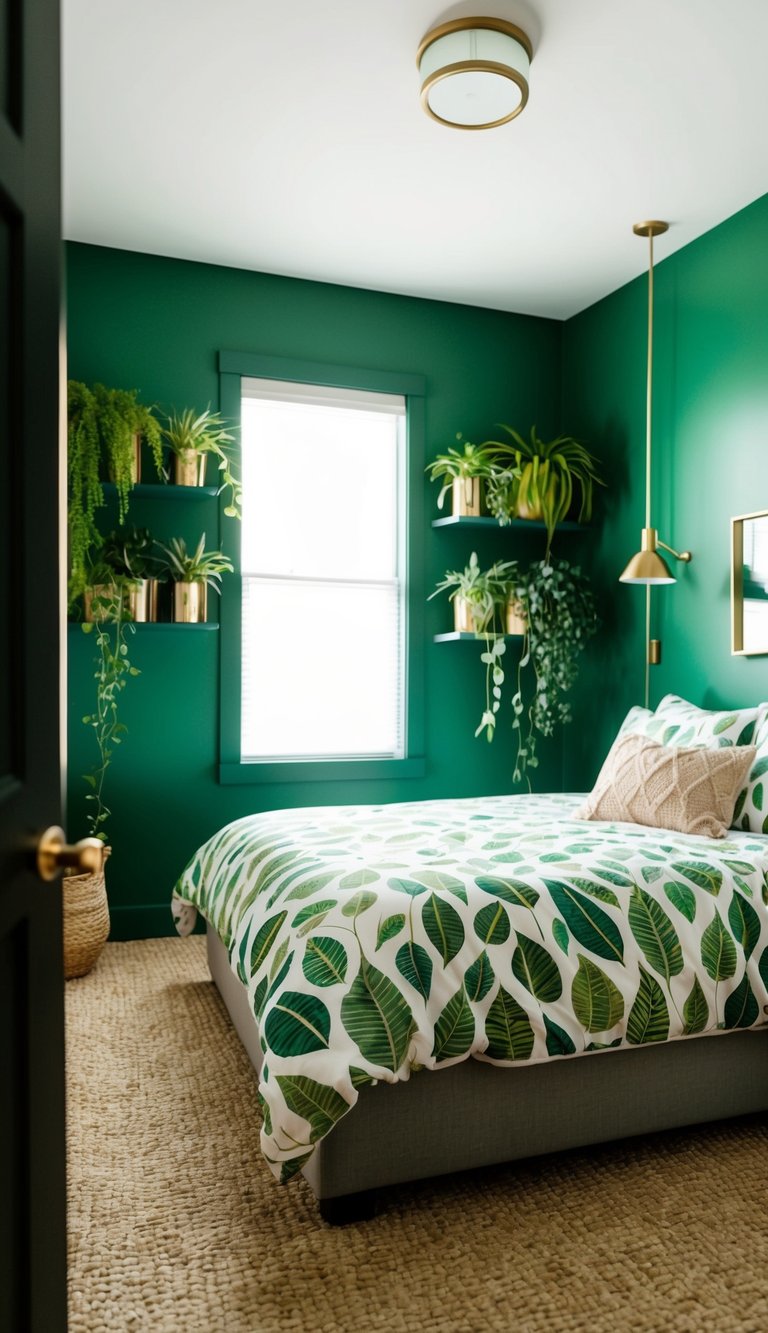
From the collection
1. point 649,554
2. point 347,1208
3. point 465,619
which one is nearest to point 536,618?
point 465,619

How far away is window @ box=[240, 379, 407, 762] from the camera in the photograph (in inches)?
168

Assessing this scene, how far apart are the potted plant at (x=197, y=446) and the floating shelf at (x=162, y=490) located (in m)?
0.03

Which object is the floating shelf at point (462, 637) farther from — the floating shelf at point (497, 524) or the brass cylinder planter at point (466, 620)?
the floating shelf at point (497, 524)

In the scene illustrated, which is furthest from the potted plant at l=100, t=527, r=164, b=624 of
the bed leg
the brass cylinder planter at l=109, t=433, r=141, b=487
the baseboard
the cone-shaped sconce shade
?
the bed leg

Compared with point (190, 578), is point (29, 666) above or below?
below

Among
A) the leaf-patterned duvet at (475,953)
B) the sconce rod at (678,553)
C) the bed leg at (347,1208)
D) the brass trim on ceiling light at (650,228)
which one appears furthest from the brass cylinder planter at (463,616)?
the bed leg at (347,1208)

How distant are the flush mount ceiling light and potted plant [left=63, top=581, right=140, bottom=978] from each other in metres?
2.06

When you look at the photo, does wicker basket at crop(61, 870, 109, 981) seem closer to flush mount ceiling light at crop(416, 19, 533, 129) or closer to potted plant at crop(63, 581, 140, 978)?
potted plant at crop(63, 581, 140, 978)

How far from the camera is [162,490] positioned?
153 inches

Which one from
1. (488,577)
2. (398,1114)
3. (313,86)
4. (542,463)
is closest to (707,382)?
(542,463)

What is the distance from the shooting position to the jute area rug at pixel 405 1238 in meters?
1.66

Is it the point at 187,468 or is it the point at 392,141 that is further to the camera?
the point at 187,468

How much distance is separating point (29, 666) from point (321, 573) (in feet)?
11.3

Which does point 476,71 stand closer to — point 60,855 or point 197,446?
point 197,446
